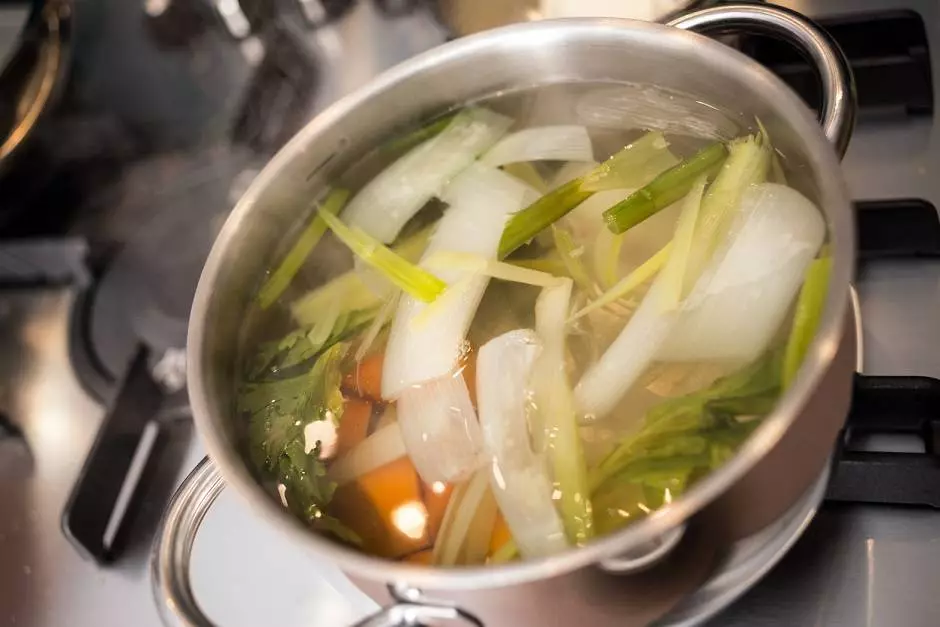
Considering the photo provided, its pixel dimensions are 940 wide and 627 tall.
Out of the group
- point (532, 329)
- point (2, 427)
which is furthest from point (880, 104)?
point (2, 427)

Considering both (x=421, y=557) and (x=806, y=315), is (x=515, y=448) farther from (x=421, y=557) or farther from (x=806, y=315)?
(x=806, y=315)

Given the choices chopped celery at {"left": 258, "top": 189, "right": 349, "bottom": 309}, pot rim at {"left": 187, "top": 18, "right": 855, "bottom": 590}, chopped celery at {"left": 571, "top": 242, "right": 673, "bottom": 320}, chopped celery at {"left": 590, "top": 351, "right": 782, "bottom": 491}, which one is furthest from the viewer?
chopped celery at {"left": 258, "top": 189, "right": 349, "bottom": 309}

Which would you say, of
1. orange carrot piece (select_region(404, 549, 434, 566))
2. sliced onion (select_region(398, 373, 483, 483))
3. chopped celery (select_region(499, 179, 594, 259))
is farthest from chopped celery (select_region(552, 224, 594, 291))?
orange carrot piece (select_region(404, 549, 434, 566))

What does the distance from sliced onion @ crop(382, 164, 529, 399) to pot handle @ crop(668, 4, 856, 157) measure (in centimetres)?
22

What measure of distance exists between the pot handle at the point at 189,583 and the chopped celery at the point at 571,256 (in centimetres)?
29

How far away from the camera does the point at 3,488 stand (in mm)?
960

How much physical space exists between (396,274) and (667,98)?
0.28 meters

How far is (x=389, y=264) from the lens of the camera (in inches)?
30.9

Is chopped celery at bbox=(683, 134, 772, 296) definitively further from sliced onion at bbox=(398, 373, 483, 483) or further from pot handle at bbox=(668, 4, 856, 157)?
sliced onion at bbox=(398, 373, 483, 483)

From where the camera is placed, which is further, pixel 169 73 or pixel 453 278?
pixel 169 73

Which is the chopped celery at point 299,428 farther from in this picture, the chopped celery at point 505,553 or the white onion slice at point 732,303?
the white onion slice at point 732,303

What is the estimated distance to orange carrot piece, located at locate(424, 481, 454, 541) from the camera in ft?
2.19

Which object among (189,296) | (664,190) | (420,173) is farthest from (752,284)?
(189,296)

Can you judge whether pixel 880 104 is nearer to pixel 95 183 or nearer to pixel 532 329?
pixel 532 329
